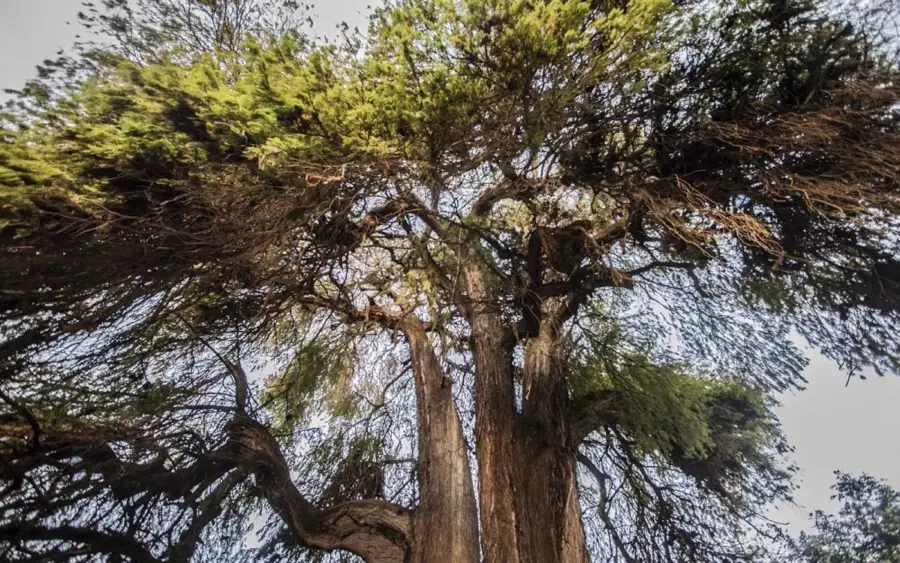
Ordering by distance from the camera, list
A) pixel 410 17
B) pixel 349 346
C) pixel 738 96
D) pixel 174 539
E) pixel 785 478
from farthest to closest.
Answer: pixel 785 478
pixel 349 346
pixel 174 539
pixel 738 96
pixel 410 17

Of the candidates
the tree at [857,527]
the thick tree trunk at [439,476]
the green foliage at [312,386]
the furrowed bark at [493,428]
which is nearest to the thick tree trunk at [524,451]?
the furrowed bark at [493,428]

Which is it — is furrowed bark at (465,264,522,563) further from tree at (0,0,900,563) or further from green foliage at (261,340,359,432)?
green foliage at (261,340,359,432)

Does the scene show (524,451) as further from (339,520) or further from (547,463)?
(339,520)

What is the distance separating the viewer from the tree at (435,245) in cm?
362

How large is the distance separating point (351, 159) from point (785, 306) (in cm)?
491

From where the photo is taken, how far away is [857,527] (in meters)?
11.6

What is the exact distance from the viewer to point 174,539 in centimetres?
503

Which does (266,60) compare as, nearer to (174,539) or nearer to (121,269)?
(121,269)

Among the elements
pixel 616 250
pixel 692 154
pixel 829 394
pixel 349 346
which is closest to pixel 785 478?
pixel 616 250

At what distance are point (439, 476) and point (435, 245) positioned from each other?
2812 millimetres

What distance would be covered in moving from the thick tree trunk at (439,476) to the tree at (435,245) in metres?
0.03

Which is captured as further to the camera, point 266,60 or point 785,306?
point 785,306

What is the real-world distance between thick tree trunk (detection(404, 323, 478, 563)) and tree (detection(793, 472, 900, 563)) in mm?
9322

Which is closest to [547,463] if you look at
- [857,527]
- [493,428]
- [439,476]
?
[493,428]
